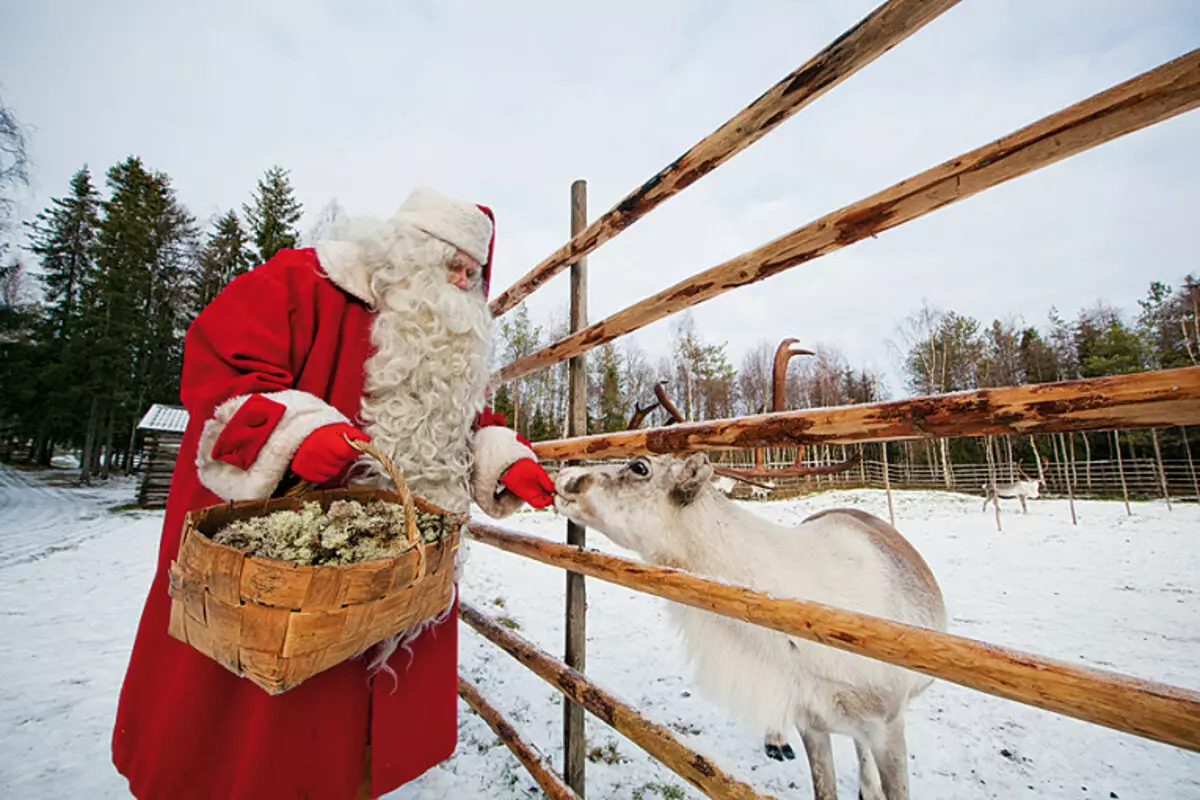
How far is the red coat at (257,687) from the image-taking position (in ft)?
3.90

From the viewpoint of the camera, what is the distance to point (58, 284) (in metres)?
21.1

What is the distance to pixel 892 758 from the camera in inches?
75.8

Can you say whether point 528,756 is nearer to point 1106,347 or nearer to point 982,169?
point 982,169

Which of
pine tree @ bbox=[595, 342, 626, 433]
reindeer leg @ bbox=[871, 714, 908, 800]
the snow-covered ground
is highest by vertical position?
pine tree @ bbox=[595, 342, 626, 433]

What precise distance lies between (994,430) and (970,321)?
26.6 meters

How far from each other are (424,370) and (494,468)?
439mm

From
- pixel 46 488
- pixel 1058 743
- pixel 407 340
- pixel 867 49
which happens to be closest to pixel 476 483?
pixel 407 340

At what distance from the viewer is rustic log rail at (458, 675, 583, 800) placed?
2049 millimetres

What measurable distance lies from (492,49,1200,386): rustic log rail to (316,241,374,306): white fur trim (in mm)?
1189

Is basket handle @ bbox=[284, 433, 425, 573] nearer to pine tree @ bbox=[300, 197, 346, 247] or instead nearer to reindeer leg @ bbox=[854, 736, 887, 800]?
pine tree @ bbox=[300, 197, 346, 247]

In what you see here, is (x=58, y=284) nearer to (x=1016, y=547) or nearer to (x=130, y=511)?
(x=130, y=511)

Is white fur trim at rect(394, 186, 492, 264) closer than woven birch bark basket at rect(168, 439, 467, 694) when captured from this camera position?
No

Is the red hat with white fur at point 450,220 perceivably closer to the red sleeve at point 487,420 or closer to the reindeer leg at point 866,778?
the red sleeve at point 487,420

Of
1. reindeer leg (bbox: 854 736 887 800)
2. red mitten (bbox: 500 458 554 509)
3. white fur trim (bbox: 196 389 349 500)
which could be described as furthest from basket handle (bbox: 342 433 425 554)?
reindeer leg (bbox: 854 736 887 800)
